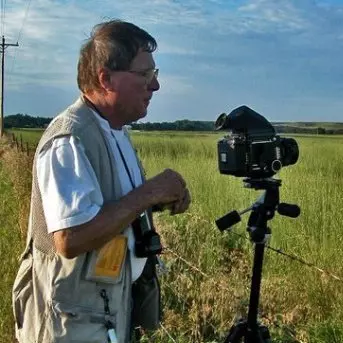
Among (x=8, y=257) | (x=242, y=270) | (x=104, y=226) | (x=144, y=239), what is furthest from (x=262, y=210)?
(x=8, y=257)

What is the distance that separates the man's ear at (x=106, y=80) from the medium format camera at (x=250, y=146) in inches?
19.7

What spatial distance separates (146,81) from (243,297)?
2.52 metres

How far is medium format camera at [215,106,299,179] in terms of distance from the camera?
2.54 metres

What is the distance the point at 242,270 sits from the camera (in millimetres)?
5301

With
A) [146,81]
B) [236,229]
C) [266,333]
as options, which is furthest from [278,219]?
[146,81]

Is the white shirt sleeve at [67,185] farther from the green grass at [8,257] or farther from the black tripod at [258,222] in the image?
the green grass at [8,257]

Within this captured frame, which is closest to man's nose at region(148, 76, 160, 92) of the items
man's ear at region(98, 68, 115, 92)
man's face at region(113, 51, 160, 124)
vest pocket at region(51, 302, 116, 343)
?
man's face at region(113, 51, 160, 124)

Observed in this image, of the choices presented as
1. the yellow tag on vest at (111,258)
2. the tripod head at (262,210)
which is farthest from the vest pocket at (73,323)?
the tripod head at (262,210)

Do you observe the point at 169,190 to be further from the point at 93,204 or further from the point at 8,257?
the point at 8,257

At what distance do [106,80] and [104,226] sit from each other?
1.72ft

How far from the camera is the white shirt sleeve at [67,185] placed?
210cm

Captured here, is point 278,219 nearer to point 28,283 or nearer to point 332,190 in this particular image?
point 332,190

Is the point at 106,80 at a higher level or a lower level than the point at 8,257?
higher

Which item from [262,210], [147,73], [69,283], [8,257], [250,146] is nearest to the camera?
[69,283]
